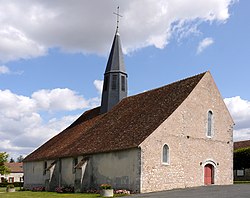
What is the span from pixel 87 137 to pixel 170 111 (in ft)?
28.1

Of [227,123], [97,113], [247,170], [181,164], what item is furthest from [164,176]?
[247,170]

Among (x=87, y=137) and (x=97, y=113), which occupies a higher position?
(x=97, y=113)

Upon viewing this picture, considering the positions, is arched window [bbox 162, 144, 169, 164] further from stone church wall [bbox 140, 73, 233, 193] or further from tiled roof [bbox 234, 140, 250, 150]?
tiled roof [bbox 234, 140, 250, 150]

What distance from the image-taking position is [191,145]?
27094 millimetres

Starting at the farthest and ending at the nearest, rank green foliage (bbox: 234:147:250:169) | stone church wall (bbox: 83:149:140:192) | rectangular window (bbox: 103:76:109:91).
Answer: green foliage (bbox: 234:147:250:169), rectangular window (bbox: 103:76:109:91), stone church wall (bbox: 83:149:140:192)

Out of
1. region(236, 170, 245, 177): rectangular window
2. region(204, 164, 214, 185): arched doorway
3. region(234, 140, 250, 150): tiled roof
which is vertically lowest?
region(236, 170, 245, 177): rectangular window

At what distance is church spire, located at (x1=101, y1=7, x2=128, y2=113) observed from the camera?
120 feet

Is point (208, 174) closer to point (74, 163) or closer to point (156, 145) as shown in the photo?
point (156, 145)

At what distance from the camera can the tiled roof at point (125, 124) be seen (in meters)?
26.2

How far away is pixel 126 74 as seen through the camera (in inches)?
1499

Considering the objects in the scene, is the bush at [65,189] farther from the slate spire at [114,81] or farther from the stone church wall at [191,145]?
the stone church wall at [191,145]

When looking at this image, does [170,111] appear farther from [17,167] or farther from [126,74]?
[17,167]

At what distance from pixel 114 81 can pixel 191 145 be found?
12.7 m

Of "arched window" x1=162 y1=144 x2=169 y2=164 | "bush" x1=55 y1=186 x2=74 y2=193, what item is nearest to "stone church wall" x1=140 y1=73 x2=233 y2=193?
"arched window" x1=162 y1=144 x2=169 y2=164
